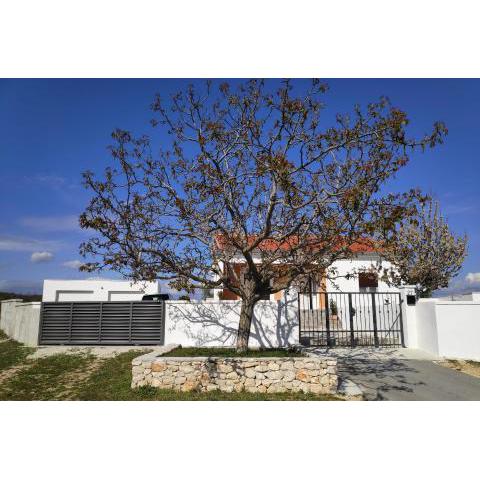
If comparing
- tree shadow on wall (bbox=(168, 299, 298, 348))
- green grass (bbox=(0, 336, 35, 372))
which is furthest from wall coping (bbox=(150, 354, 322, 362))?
green grass (bbox=(0, 336, 35, 372))

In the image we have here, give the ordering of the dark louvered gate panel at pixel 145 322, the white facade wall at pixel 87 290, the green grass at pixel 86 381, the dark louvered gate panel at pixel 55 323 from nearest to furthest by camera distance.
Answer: the green grass at pixel 86 381, the dark louvered gate panel at pixel 145 322, the dark louvered gate panel at pixel 55 323, the white facade wall at pixel 87 290

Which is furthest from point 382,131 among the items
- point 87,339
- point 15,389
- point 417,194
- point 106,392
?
point 87,339

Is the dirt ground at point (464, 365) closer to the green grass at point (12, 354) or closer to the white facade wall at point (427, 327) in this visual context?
the white facade wall at point (427, 327)

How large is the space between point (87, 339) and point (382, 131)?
11676mm

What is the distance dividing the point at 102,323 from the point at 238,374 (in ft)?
24.8

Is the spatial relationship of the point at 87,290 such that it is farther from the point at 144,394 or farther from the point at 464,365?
the point at 464,365

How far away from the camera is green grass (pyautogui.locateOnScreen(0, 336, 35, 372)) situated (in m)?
10.9

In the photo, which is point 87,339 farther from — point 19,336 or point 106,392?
point 106,392

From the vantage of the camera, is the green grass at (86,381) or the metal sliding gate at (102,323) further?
the metal sliding gate at (102,323)

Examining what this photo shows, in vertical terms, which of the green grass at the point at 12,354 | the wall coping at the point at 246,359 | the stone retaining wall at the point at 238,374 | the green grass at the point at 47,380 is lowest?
the green grass at the point at 47,380

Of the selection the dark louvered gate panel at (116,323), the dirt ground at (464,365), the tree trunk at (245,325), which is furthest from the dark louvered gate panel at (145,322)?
the dirt ground at (464,365)

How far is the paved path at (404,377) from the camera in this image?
299 inches

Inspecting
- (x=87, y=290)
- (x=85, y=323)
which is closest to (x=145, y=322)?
(x=85, y=323)

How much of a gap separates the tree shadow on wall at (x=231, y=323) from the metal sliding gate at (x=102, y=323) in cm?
79
